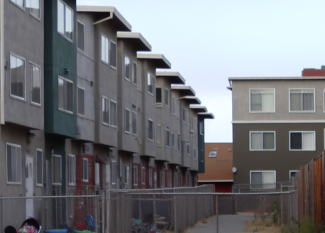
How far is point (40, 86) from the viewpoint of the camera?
77.1 feet

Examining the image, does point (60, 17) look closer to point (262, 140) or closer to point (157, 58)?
point (157, 58)

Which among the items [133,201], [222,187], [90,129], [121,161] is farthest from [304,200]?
[222,187]

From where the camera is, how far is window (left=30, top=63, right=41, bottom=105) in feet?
74.9

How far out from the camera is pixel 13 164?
21797 millimetres

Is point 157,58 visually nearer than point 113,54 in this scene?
No

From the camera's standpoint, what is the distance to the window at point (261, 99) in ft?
155

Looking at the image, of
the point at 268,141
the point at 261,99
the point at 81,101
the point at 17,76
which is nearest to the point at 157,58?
the point at 261,99

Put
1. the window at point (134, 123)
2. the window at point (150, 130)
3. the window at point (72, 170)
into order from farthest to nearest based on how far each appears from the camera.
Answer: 1. the window at point (150, 130)
2. the window at point (134, 123)
3. the window at point (72, 170)

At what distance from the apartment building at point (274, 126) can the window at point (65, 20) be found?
22.3 meters

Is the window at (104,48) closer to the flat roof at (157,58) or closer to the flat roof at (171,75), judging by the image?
the flat roof at (157,58)

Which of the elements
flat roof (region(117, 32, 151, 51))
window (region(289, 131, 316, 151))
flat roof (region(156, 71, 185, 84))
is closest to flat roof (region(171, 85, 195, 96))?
flat roof (region(156, 71, 185, 84))

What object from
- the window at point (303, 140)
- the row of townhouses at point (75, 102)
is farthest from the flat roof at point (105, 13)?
the window at point (303, 140)

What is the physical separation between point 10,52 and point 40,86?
290 cm

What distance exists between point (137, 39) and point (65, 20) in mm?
A: 10588
